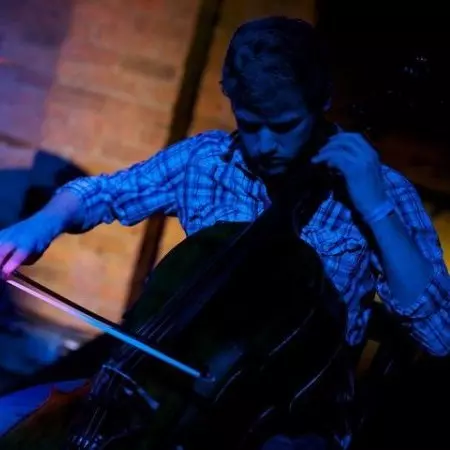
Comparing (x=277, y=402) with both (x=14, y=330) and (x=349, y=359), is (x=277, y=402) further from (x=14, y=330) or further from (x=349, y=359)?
(x=14, y=330)

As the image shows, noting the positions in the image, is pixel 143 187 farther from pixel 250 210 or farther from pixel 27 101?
pixel 27 101

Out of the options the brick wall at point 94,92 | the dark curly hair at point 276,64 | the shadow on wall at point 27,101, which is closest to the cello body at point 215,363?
the dark curly hair at point 276,64

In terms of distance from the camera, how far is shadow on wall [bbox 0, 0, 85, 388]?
1.86 metres

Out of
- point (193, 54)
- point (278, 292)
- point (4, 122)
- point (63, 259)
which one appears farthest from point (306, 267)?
point (4, 122)

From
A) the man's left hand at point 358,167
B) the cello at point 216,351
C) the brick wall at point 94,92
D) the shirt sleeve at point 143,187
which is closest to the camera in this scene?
the cello at point 216,351

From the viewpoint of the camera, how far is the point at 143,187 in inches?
50.9

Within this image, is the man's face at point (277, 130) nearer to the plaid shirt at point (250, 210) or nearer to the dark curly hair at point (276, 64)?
the dark curly hair at point (276, 64)

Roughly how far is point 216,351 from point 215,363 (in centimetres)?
2

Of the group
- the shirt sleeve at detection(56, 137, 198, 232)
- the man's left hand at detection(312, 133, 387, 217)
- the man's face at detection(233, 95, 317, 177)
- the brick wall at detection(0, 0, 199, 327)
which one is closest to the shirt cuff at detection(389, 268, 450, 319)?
the man's left hand at detection(312, 133, 387, 217)

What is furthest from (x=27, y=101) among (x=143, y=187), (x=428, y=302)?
(x=428, y=302)

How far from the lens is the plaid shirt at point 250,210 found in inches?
40.3

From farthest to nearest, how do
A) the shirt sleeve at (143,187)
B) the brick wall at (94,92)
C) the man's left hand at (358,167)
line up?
the brick wall at (94,92) → the shirt sleeve at (143,187) → the man's left hand at (358,167)

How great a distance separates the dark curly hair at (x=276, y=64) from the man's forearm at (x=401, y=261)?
0.72 feet

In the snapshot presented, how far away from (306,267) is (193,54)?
38.5 inches
